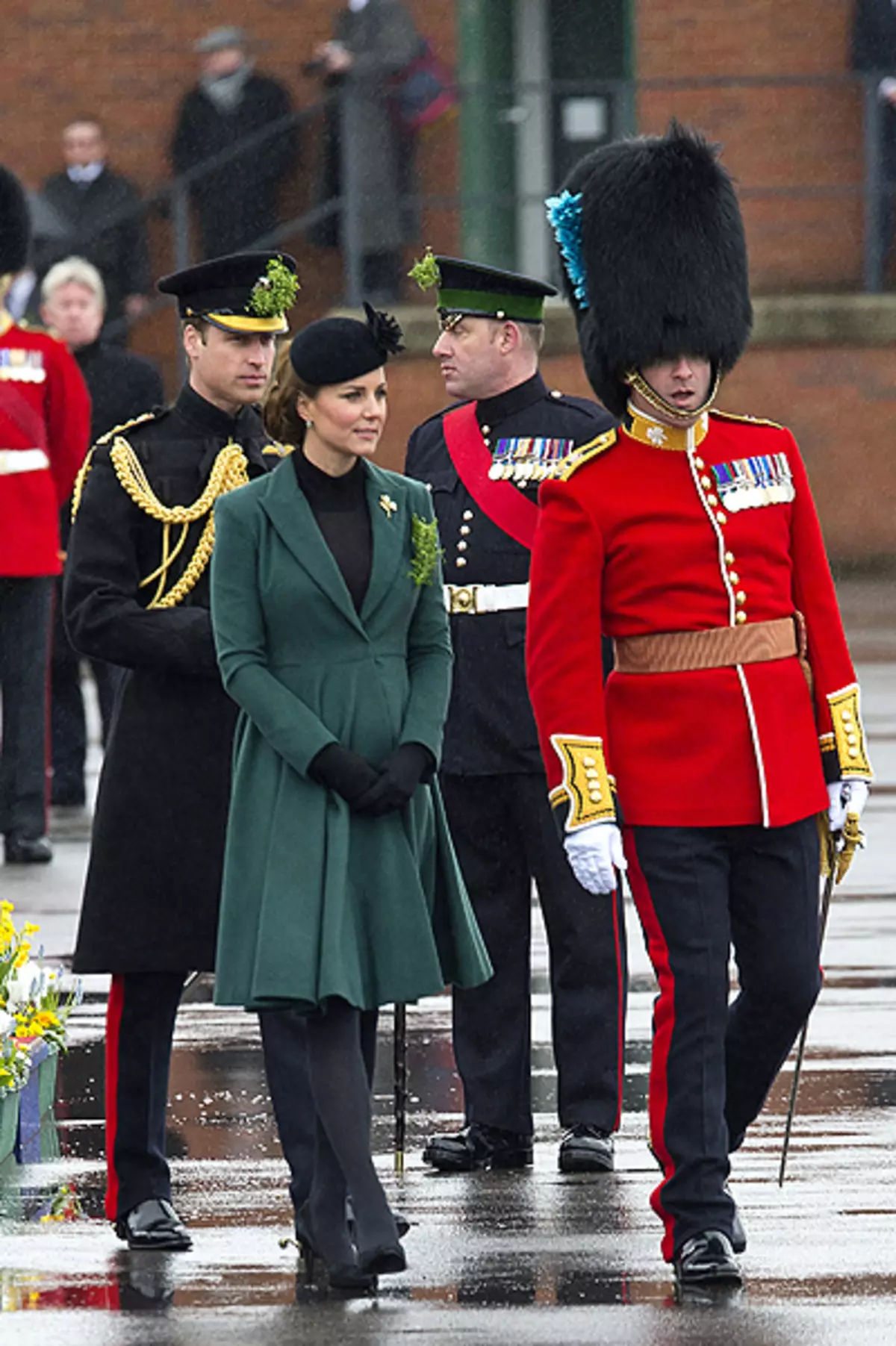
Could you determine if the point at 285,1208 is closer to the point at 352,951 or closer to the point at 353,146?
the point at 352,951

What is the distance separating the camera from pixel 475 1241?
20.0 feet

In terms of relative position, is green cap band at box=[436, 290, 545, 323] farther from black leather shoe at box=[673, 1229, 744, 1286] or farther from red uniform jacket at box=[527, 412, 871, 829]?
black leather shoe at box=[673, 1229, 744, 1286]

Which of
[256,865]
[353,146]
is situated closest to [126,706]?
[256,865]

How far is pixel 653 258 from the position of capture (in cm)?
612

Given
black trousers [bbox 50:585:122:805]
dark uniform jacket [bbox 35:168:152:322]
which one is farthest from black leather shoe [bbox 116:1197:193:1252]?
dark uniform jacket [bbox 35:168:152:322]

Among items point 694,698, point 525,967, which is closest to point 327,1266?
point 694,698

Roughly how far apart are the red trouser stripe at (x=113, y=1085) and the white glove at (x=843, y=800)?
1349mm

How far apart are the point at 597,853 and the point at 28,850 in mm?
5820

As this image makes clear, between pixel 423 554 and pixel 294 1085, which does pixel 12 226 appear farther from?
pixel 294 1085

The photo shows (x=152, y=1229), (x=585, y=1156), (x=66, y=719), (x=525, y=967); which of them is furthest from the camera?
(x=66, y=719)

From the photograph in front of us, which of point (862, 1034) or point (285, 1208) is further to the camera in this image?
point (862, 1034)

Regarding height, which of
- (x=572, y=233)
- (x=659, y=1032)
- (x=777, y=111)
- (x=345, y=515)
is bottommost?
(x=659, y=1032)

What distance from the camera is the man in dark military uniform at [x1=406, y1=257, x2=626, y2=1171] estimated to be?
6.96m

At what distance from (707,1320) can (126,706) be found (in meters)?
1.62
